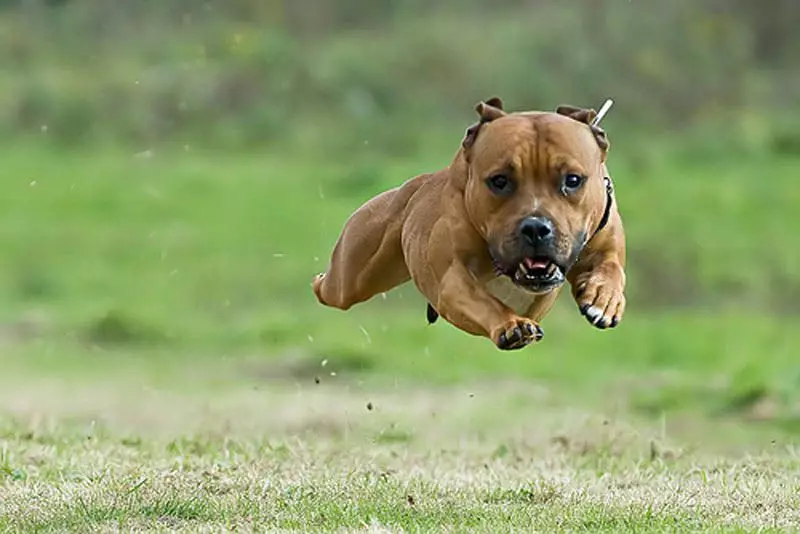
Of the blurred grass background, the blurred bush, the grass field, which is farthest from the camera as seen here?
the blurred bush

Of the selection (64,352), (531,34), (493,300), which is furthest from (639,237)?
(493,300)

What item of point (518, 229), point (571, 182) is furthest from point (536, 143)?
point (518, 229)

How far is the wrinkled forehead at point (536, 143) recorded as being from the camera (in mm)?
6285

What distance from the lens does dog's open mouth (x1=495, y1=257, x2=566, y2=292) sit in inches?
244

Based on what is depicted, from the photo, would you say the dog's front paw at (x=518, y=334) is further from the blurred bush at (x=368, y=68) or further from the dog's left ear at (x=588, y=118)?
the blurred bush at (x=368, y=68)

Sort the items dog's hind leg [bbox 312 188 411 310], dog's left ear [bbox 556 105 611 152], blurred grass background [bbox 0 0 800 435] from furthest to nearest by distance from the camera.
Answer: blurred grass background [bbox 0 0 800 435]
dog's hind leg [bbox 312 188 411 310]
dog's left ear [bbox 556 105 611 152]

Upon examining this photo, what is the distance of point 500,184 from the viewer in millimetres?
6320

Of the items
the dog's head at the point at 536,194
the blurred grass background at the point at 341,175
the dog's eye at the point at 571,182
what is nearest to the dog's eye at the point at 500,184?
the dog's head at the point at 536,194

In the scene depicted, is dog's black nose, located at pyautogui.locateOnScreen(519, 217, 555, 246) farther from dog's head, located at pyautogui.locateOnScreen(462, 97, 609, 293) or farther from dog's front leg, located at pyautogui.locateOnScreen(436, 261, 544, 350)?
dog's front leg, located at pyautogui.locateOnScreen(436, 261, 544, 350)

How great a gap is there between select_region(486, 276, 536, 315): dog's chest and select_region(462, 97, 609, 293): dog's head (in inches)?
6.7

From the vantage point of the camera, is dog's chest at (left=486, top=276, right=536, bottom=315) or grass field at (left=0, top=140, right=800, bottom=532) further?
grass field at (left=0, top=140, right=800, bottom=532)

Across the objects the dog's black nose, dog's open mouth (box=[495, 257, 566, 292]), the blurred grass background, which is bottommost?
the blurred grass background

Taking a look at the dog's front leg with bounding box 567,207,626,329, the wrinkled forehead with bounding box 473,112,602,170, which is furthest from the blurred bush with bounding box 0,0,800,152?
the wrinkled forehead with bounding box 473,112,602,170

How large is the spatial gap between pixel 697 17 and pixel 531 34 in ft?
7.42
